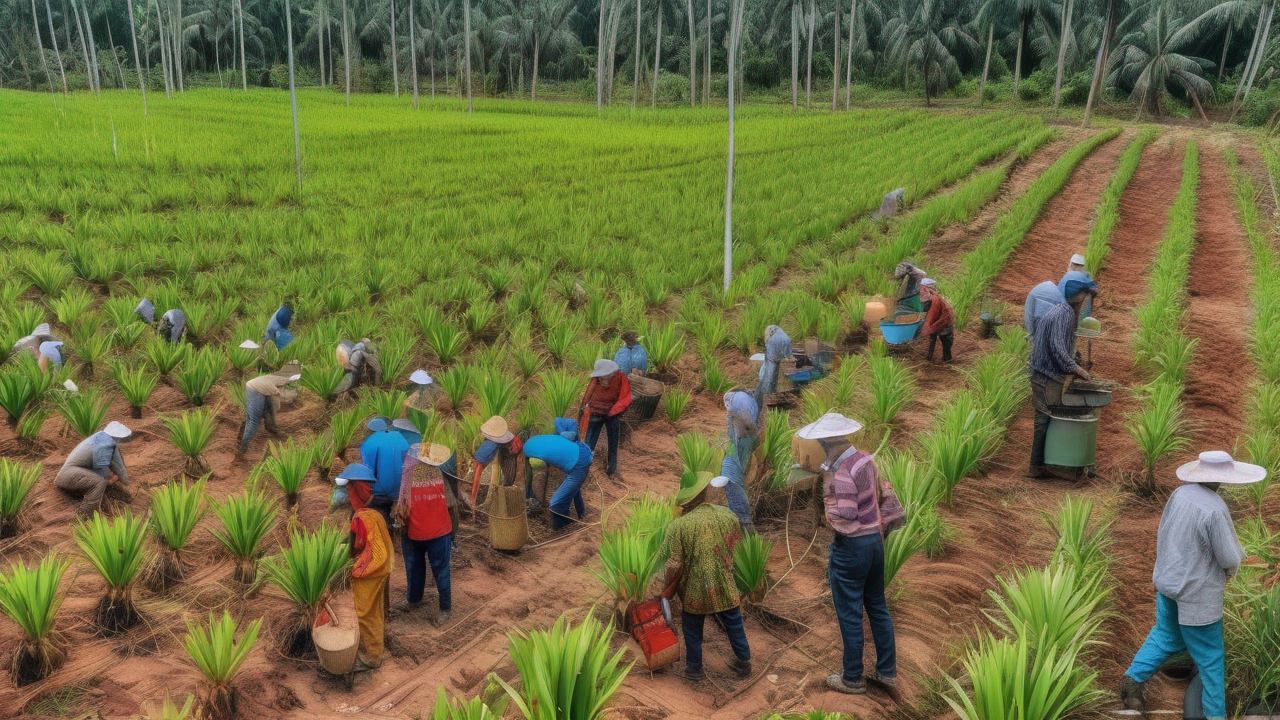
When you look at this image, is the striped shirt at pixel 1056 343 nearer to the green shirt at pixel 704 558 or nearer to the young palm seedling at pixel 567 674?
the green shirt at pixel 704 558

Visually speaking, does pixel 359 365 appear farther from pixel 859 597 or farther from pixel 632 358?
pixel 859 597

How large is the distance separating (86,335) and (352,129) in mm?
21059

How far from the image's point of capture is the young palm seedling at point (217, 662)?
4512 mm

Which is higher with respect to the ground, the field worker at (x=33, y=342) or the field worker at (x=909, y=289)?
the field worker at (x=909, y=289)

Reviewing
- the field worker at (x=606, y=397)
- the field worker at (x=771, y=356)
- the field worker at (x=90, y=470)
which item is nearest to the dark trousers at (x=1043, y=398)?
the field worker at (x=771, y=356)

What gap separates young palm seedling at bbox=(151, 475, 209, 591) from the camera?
5824 millimetres

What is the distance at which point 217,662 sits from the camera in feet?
14.8

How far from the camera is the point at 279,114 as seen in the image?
3491cm

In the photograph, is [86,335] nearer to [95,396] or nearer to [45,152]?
[95,396]

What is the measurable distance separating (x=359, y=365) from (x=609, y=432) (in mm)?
2788

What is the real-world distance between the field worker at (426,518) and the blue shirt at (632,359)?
345 cm

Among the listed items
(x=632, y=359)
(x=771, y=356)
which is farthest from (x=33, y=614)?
(x=632, y=359)

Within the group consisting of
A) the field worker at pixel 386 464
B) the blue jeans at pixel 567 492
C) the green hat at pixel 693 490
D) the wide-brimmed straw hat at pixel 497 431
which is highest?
the green hat at pixel 693 490

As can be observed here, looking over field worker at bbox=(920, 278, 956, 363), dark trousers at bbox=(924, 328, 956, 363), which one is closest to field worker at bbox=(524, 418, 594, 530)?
field worker at bbox=(920, 278, 956, 363)
